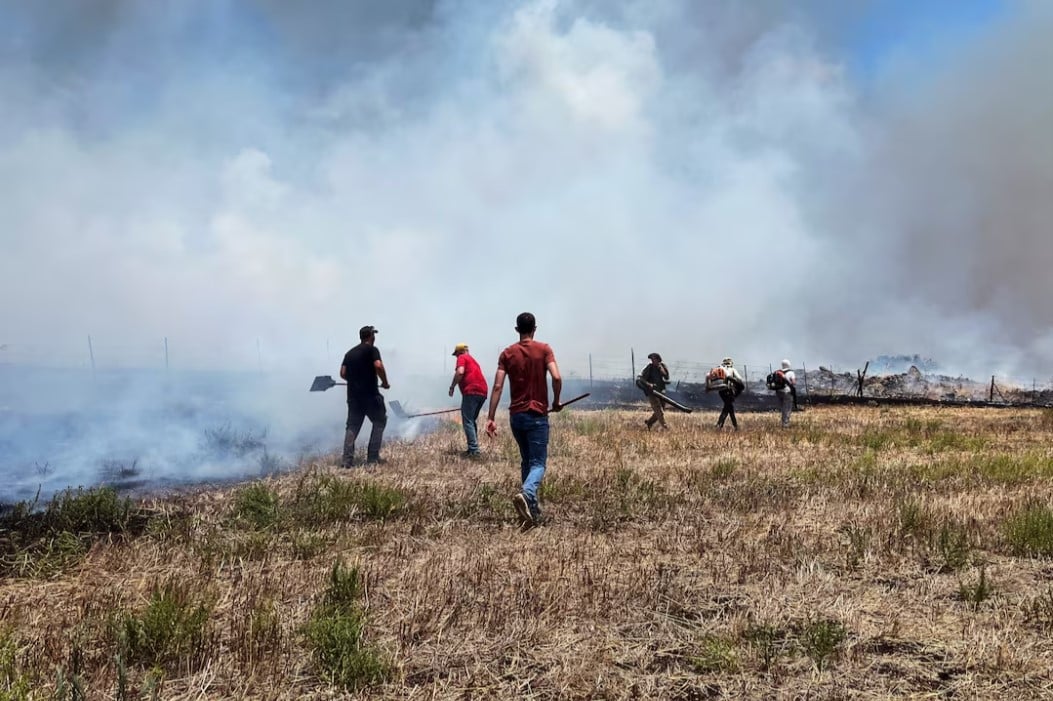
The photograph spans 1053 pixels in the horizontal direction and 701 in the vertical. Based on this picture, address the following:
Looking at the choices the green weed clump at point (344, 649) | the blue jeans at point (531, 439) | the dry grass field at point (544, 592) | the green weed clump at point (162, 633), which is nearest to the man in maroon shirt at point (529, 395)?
the blue jeans at point (531, 439)

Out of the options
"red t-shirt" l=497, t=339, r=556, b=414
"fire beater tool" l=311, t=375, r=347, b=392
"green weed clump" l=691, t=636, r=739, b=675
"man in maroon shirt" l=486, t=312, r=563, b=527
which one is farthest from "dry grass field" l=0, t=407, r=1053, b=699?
"fire beater tool" l=311, t=375, r=347, b=392

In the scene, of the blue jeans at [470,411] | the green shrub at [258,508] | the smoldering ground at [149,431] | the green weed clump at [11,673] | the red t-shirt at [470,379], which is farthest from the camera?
the red t-shirt at [470,379]

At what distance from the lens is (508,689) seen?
3262mm

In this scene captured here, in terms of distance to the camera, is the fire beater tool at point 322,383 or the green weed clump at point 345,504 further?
the fire beater tool at point 322,383

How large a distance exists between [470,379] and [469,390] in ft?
0.66

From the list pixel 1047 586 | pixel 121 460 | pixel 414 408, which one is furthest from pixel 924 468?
pixel 414 408

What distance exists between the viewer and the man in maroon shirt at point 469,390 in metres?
11.0

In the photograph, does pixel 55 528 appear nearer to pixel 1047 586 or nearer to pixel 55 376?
pixel 1047 586

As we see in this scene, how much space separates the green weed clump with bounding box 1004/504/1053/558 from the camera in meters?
5.29

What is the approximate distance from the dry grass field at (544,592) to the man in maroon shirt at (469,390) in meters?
2.87

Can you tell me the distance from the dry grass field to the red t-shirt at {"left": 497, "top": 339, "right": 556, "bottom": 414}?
1100mm

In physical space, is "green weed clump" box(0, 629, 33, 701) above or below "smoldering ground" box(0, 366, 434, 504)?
below

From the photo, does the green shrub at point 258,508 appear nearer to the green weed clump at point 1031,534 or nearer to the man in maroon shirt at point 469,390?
the man in maroon shirt at point 469,390

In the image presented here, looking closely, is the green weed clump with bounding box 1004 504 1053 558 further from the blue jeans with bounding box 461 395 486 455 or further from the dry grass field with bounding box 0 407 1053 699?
the blue jeans with bounding box 461 395 486 455
